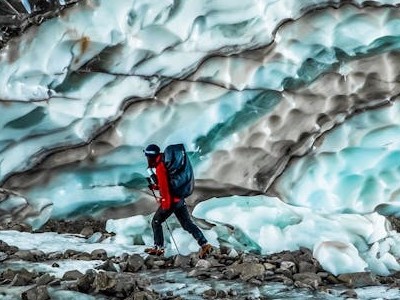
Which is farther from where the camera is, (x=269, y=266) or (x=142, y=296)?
(x=269, y=266)

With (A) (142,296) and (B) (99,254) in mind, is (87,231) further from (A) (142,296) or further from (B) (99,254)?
(A) (142,296)

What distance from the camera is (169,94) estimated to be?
592 centimetres

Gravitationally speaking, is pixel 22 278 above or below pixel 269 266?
above

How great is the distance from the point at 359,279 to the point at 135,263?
145 centimetres

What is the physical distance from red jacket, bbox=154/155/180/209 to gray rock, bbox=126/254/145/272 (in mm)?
435

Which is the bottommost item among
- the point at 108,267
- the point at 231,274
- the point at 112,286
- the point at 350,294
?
the point at 350,294

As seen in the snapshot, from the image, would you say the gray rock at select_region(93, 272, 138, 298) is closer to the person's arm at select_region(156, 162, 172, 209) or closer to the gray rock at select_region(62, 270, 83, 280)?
the gray rock at select_region(62, 270, 83, 280)

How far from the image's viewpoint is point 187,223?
527 cm

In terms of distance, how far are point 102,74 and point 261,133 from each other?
52.9 inches

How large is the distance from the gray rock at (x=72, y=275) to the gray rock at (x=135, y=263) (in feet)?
1.50

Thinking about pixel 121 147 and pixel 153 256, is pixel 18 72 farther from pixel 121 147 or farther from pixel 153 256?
pixel 153 256

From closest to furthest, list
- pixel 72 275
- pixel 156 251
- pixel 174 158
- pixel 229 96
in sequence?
pixel 72 275 < pixel 156 251 < pixel 174 158 < pixel 229 96

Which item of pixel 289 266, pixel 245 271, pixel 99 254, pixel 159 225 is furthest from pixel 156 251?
pixel 289 266

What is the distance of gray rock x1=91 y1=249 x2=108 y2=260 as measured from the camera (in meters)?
5.19
